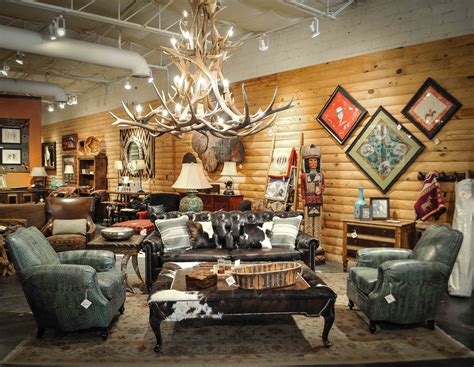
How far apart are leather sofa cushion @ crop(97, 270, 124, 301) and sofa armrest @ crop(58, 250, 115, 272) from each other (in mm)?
83

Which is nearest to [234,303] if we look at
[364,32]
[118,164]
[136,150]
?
[364,32]

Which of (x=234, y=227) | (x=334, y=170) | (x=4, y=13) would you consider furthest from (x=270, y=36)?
(x=4, y=13)

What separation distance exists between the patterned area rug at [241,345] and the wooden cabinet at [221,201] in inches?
154

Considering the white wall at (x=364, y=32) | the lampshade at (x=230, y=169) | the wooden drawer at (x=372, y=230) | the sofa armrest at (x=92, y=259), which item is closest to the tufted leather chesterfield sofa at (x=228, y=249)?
the sofa armrest at (x=92, y=259)

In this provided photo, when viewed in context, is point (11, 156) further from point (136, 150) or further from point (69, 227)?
point (69, 227)

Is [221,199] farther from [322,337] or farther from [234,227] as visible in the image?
[322,337]

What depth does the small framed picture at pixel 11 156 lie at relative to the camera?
444 inches

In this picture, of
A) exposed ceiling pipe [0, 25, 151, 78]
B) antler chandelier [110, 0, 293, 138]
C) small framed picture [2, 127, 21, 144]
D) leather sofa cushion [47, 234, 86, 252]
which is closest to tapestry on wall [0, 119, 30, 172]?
small framed picture [2, 127, 21, 144]

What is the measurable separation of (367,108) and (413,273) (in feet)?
10.2

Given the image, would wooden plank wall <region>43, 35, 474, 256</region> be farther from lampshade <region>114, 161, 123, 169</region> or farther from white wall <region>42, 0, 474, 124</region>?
lampshade <region>114, 161, 123, 169</region>

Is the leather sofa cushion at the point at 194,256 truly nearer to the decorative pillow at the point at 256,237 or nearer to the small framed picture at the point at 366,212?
the decorative pillow at the point at 256,237

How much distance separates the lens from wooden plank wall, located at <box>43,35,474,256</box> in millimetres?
5105

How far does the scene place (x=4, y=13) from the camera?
6.88 m

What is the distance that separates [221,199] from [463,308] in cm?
458
